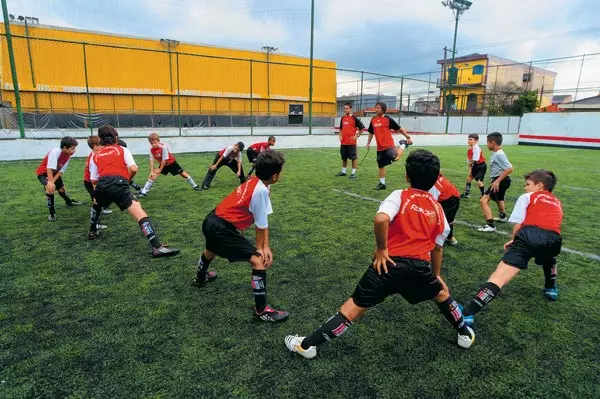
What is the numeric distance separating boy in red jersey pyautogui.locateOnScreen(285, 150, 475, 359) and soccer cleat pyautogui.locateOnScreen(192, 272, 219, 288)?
5.33ft

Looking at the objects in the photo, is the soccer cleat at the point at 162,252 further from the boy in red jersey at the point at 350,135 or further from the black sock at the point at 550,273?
the boy in red jersey at the point at 350,135

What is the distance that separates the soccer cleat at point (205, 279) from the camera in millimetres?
3619

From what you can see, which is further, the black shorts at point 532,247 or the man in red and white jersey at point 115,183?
the man in red and white jersey at point 115,183

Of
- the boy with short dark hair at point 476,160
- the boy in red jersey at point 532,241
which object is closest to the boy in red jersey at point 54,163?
the boy in red jersey at point 532,241

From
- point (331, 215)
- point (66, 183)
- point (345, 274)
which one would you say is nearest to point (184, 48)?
point (66, 183)

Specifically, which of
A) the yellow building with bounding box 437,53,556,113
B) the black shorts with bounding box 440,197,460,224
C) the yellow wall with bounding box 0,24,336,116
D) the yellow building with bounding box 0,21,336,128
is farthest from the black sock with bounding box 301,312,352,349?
the yellow building with bounding box 437,53,556,113

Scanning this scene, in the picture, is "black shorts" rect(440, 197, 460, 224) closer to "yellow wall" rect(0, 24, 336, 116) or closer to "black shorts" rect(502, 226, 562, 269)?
"black shorts" rect(502, 226, 562, 269)

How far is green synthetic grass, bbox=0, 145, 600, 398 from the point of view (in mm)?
2305

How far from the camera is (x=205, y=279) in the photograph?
12.0 feet

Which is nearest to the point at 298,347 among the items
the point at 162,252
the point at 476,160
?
the point at 162,252

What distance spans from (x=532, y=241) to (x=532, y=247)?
0.17 feet

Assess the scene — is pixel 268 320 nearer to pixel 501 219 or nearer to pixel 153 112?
pixel 501 219

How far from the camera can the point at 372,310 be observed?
3234mm

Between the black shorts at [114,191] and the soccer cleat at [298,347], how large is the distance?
2.95 meters
